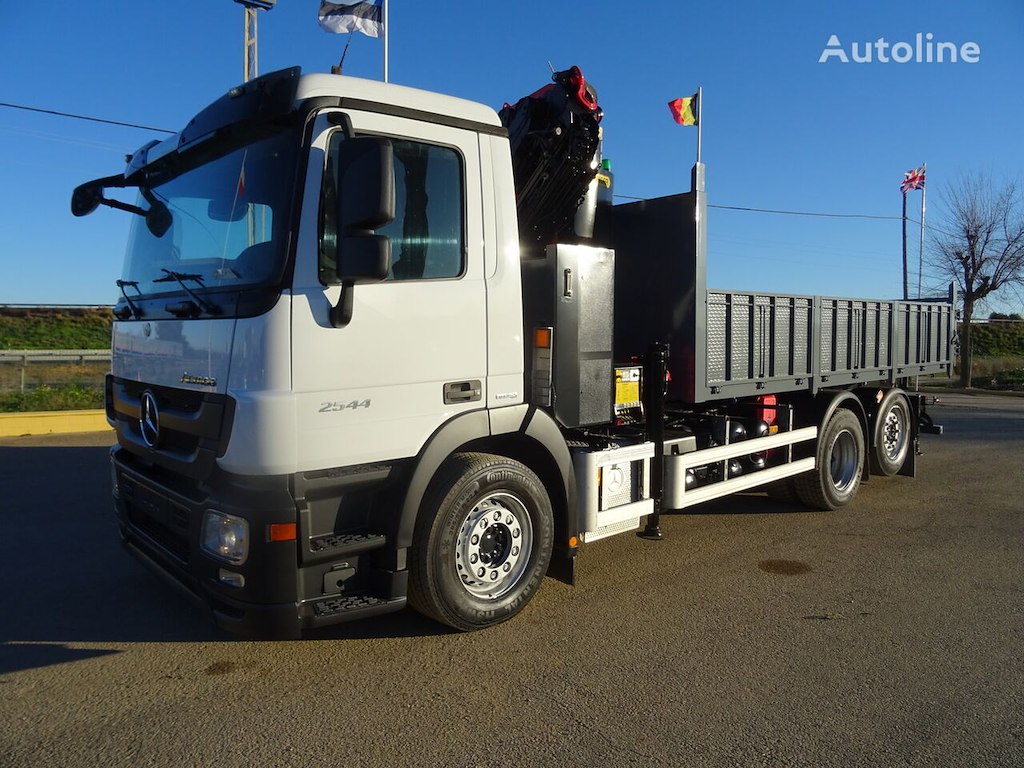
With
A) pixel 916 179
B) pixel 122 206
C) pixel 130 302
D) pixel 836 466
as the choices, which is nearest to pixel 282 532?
pixel 130 302

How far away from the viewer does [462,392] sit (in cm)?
400

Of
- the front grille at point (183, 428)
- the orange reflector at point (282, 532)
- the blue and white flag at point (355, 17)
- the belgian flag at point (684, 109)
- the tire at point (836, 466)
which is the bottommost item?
the tire at point (836, 466)

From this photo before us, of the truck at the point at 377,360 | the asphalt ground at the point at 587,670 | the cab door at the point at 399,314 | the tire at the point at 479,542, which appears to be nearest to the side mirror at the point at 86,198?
the truck at the point at 377,360

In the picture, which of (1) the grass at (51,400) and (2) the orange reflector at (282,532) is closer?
(2) the orange reflector at (282,532)

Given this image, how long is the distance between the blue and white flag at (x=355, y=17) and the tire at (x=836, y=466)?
7.66 metres

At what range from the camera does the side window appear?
12.3 ft

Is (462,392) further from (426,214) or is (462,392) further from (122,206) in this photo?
(122,206)

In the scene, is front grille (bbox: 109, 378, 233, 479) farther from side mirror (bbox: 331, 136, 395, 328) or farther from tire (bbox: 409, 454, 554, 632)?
tire (bbox: 409, 454, 554, 632)

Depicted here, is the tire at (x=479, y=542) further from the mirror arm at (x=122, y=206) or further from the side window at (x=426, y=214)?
the mirror arm at (x=122, y=206)

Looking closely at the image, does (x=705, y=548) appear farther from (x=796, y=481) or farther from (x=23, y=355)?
(x=23, y=355)

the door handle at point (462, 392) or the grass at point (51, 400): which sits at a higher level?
the door handle at point (462, 392)

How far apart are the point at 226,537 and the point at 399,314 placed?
4.21 feet

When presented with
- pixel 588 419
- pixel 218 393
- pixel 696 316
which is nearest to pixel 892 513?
pixel 696 316

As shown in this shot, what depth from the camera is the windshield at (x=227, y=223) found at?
344 cm
